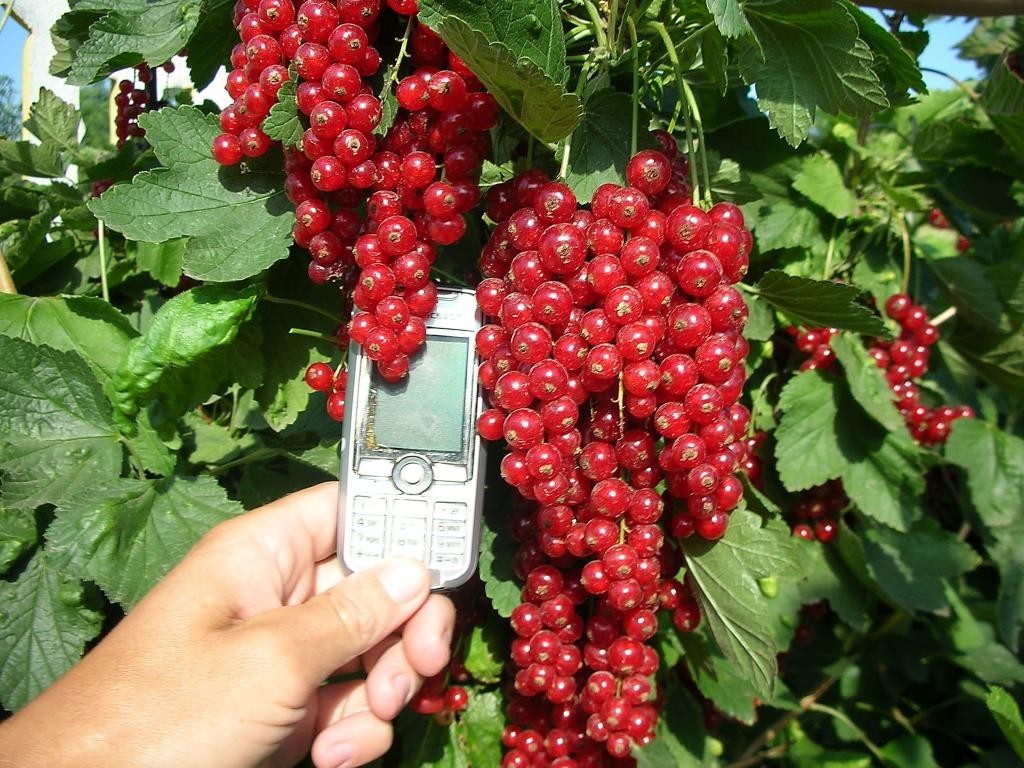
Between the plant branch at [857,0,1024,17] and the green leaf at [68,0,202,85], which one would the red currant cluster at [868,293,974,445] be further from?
the green leaf at [68,0,202,85]

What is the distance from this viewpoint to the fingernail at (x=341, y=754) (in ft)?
3.11

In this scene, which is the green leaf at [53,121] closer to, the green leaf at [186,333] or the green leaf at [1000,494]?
the green leaf at [186,333]

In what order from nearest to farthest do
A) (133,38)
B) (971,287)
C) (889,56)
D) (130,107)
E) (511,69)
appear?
1. (511,69)
2. (889,56)
3. (133,38)
4. (130,107)
5. (971,287)

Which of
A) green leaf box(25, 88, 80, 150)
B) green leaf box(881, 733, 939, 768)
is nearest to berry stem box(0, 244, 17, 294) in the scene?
green leaf box(25, 88, 80, 150)

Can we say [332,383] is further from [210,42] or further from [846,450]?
[846,450]

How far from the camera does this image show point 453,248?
1.01m

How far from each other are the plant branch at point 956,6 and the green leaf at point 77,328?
1.15m

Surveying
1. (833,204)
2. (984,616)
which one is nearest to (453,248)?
(833,204)

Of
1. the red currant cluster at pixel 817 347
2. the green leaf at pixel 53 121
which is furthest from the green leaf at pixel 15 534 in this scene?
the red currant cluster at pixel 817 347

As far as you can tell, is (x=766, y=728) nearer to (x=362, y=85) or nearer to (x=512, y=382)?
(x=512, y=382)

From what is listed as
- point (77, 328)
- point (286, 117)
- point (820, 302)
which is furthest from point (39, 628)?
point (820, 302)

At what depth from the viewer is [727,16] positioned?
0.67m

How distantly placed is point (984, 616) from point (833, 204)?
121 cm

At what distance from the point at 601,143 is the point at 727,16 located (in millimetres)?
194
